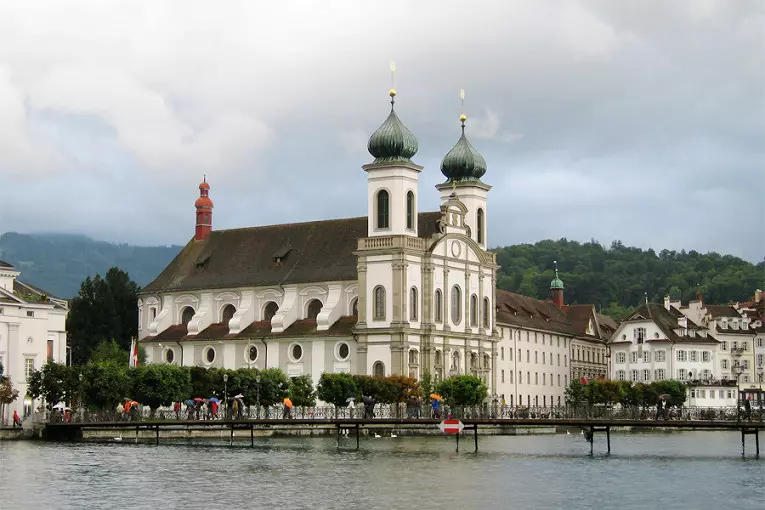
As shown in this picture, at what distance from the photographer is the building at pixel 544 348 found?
445 feet

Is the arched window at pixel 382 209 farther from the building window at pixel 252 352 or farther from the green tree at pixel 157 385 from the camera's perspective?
the green tree at pixel 157 385

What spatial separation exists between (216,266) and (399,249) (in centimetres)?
2094

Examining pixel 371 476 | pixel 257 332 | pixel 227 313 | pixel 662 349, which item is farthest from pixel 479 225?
pixel 371 476

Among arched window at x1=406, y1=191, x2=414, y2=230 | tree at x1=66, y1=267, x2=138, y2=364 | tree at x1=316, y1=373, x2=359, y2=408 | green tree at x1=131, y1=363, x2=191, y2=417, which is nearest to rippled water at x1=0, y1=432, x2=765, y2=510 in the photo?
green tree at x1=131, y1=363, x2=191, y2=417

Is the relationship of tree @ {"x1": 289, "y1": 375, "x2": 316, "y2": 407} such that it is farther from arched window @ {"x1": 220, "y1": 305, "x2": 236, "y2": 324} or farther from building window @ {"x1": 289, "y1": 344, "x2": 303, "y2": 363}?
arched window @ {"x1": 220, "y1": 305, "x2": 236, "y2": 324}

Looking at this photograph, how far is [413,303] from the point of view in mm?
118125

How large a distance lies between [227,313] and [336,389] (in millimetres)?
27643

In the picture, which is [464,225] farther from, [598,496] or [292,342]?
[598,496]

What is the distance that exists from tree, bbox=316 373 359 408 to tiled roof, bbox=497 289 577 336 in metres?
30.6

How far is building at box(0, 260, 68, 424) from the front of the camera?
326 ft

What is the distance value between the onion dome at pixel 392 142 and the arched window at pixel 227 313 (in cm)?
1875

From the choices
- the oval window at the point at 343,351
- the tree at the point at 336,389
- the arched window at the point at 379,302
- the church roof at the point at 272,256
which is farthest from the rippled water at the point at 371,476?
the church roof at the point at 272,256

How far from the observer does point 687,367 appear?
14588cm

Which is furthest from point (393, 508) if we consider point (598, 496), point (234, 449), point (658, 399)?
point (658, 399)
